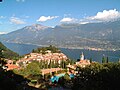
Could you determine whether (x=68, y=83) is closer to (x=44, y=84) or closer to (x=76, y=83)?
(x=44, y=84)

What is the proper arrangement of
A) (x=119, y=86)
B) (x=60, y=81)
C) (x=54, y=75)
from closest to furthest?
(x=119, y=86) → (x=60, y=81) → (x=54, y=75)

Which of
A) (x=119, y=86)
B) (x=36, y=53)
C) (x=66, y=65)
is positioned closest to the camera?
(x=119, y=86)

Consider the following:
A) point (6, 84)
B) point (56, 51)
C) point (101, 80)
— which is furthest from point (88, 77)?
point (56, 51)

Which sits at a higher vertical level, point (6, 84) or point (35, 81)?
point (6, 84)

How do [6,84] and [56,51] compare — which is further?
[56,51]

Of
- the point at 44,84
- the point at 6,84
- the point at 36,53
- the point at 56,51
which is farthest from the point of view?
the point at 56,51

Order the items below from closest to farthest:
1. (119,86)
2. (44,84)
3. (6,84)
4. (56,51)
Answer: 1. (6,84)
2. (119,86)
3. (44,84)
4. (56,51)

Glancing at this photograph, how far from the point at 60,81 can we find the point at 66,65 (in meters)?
20.7

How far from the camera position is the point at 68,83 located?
3472 cm

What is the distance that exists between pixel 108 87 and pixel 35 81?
1474 cm

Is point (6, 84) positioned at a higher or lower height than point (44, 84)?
higher

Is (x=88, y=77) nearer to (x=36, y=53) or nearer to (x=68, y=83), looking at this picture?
(x=68, y=83)

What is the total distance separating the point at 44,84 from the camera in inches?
1308

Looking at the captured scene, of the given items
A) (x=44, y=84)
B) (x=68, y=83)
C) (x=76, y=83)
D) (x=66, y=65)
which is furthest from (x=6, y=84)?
(x=66, y=65)
